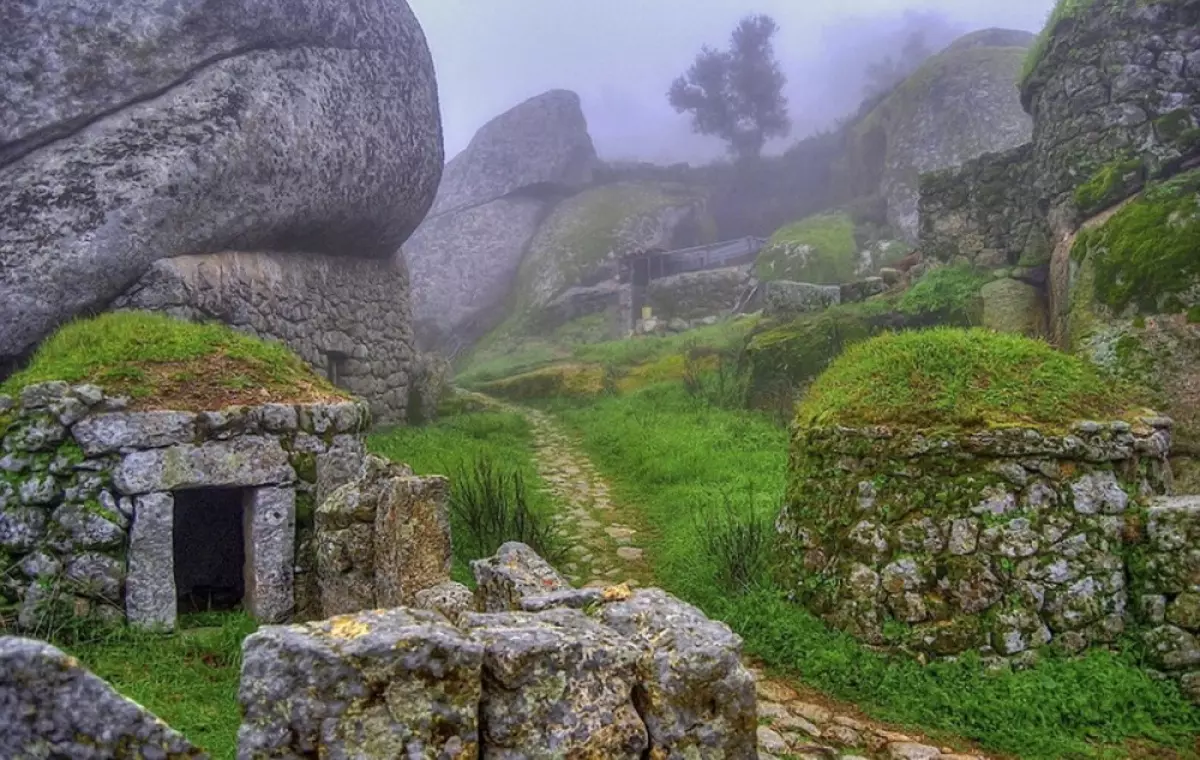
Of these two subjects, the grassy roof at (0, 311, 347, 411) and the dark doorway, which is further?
the dark doorway

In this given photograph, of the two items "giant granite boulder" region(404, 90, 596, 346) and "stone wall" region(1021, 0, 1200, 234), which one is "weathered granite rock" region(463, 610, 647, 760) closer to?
"stone wall" region(1021, 0, 1200, 234)

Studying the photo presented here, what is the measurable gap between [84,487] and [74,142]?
558cm

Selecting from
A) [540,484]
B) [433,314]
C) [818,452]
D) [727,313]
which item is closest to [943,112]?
[727,313]

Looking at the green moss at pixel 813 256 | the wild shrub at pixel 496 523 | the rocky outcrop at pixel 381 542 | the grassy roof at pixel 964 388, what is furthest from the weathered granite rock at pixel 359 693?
the green moss at pixel 813 256

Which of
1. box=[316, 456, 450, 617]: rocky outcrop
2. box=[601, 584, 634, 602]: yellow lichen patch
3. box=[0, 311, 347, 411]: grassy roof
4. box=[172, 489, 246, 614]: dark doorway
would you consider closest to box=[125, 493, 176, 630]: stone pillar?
box=[0, 311, 347, 411]: grassy roof

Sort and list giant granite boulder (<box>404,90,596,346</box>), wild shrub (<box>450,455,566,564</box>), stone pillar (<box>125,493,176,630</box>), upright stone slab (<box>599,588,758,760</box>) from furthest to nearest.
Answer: giant granite boulder (<box>404,90,596,346</box>), wild shrub (<box>450,455,566,564</box>), stone pillar (<box>125,493,176,630</box>), upright stone slab (<box>599,588,758,760</box>)

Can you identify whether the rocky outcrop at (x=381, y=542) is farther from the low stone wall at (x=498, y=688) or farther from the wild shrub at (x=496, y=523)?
the low stone wall at (x=498, y=688)

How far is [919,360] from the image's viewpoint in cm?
632

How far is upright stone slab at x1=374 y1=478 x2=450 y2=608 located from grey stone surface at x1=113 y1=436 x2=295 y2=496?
1136mm

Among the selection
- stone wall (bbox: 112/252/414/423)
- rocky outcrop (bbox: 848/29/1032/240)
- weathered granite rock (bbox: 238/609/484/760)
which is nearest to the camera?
weathered granite rock (bbox: 238/609/484/760)

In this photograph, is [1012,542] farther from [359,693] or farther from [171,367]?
[171,367]

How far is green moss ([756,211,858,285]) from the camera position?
26.9 meters

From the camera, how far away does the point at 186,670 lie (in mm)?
5352

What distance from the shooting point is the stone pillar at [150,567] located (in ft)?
19.0
